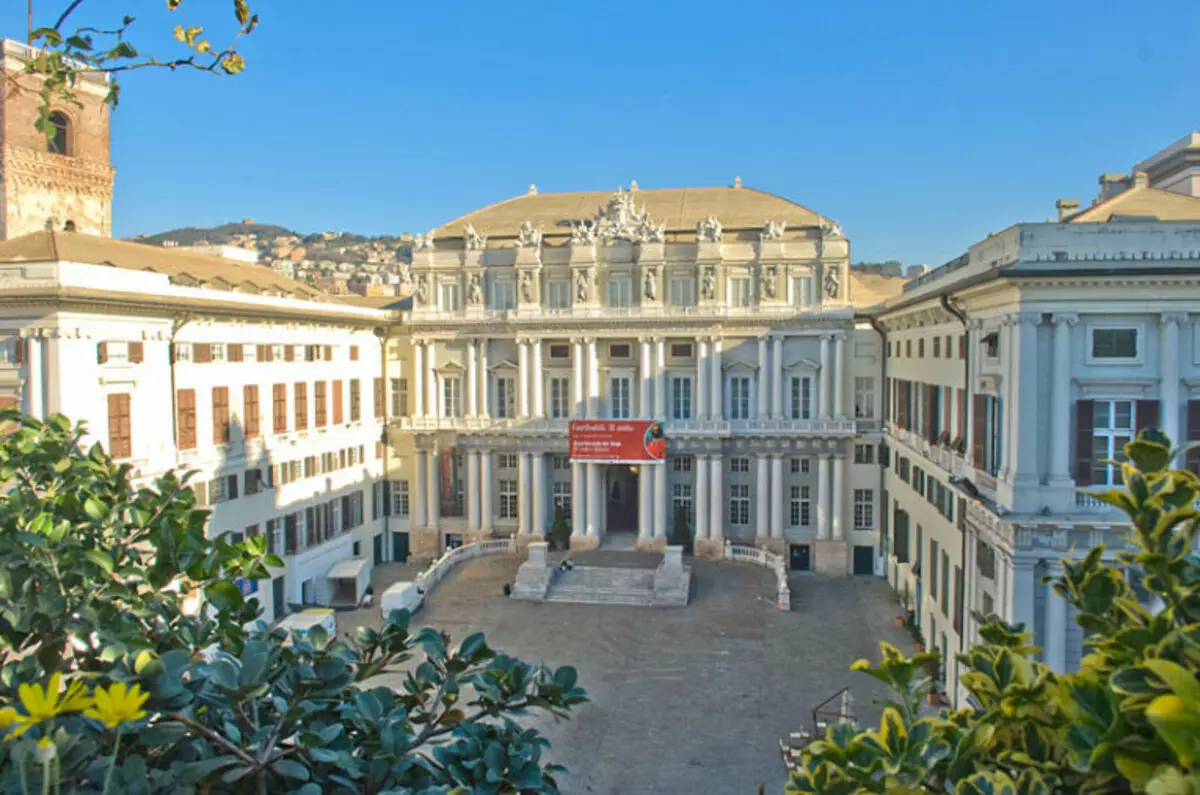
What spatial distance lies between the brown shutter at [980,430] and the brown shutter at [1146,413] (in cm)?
413

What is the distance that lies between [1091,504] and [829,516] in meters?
25.2

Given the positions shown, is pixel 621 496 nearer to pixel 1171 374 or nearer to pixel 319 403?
pixel 319 403

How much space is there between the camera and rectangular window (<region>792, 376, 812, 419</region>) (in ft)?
161

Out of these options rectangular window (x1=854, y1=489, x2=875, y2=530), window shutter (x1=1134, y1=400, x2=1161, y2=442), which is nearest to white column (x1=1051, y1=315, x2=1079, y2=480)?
window shutter (x1=1134, y1=400, x2=1161, y2=442)

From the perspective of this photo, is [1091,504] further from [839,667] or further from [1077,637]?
[839,667]

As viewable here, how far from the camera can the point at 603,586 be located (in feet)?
145

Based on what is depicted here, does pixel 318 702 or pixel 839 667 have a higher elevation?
pixel 318 702

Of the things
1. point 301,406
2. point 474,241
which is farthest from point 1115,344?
point 474,241

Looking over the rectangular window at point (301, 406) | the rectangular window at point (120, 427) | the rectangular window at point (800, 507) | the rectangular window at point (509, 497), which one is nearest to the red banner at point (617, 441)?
the rectangular window at point (509, 497)

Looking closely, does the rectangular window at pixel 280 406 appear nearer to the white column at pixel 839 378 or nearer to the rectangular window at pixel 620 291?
the rectangular window at pixel 620 291

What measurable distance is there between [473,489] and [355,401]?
843 centimetres

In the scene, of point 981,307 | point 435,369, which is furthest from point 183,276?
point 981,307

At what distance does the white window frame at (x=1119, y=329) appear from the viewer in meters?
23.7

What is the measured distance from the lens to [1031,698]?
5.79 m
